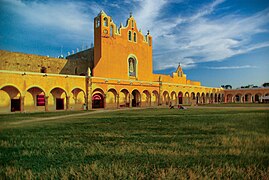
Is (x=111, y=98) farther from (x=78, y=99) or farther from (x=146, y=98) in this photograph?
(x=146, y=98)

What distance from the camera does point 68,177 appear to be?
9.46ft

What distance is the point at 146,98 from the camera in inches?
1415

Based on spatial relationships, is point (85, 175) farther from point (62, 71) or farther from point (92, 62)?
point (92, 62)

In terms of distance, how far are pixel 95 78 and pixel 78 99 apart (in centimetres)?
388

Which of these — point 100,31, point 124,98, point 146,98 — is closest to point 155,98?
point 146,98

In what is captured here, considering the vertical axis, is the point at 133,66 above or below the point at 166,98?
above

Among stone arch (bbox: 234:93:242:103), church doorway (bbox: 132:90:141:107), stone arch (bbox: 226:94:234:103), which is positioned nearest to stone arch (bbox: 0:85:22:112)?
church doorway (bbox: 132:90:141:107)

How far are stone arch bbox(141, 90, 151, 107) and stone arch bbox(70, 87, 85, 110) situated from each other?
462 inches

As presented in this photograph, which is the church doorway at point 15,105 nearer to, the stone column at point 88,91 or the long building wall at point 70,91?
the long building wall at point 70,91

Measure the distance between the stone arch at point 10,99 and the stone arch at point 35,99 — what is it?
0.88 meters

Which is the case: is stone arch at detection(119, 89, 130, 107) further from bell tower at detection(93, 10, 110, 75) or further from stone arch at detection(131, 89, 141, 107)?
bell tower at detection(93, 10, 110, 75)

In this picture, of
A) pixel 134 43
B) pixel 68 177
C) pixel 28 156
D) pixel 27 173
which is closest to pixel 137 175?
pixel 68 177

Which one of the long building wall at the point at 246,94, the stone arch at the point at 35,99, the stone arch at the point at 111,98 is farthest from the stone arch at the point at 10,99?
the long building wall at the point at 246,94

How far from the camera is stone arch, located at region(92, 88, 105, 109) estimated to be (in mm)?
28375
